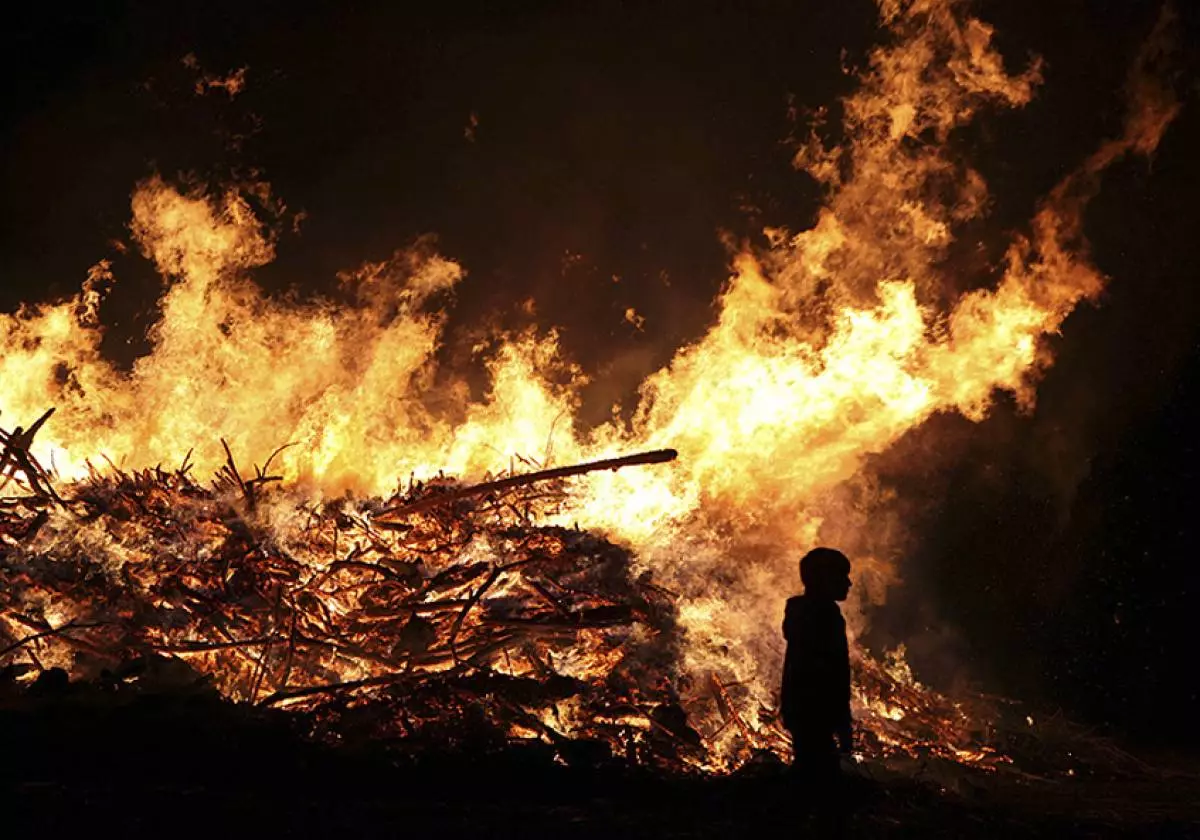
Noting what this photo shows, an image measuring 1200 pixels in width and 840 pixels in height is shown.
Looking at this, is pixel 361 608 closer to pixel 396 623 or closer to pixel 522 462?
pixel 396 623

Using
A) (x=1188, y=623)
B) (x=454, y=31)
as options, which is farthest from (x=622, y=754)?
(x=454, y=31)

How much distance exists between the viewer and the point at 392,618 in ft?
25.8

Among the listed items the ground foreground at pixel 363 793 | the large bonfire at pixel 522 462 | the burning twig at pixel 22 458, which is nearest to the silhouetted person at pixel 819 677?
the ground foreground at pixel 363 793

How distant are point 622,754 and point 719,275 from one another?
787 centimetres

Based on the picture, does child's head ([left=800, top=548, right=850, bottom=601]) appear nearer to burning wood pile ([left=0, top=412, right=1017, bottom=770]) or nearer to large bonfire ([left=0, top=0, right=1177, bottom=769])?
burning wood pile ([left=0, top=412, right=1017, bottom=770])

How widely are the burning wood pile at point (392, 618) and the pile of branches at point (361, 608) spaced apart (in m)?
0.02

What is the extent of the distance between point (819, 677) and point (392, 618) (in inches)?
175

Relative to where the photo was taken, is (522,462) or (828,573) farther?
(522,462)

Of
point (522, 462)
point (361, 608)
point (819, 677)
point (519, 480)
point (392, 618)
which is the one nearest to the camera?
point (819, 677)

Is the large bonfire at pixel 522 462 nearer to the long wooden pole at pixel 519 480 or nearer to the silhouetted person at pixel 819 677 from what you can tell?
the long wooden pole at pixel 519 480

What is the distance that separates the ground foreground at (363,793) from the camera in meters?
4.32

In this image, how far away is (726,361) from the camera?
36.0 ft

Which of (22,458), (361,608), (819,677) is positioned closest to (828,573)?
(819,677)

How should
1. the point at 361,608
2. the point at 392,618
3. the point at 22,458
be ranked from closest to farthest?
the point at 392,618, the point at 361,608, the point at 22,458
